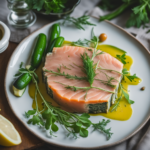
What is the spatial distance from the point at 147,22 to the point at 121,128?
6.36ft

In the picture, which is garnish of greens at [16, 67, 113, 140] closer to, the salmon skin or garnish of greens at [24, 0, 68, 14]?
the salmon skin

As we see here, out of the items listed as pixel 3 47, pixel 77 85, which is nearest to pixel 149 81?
pixel 77 85

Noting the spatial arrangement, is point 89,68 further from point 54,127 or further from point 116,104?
point 54,127

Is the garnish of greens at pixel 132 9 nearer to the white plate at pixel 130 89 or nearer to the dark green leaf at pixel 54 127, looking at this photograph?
the white plate at pixel 130 89

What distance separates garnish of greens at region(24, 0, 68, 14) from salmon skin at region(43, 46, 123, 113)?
29.1 inches

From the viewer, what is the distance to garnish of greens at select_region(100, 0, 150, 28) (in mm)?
3619

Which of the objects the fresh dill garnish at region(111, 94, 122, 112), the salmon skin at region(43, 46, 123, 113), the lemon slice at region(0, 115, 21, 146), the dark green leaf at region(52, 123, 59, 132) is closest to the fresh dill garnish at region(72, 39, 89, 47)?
the salmon skin at region(43, 46, 123, 113)

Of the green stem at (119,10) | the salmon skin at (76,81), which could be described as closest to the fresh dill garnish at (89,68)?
the salmon skin at (76,81)

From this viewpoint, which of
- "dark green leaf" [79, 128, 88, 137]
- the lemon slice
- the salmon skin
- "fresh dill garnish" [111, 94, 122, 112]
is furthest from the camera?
"fresh dill garnish" [111, 94, 122, 112]

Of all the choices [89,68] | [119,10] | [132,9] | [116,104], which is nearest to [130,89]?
[116,104]

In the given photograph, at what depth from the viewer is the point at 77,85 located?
9.14 feet

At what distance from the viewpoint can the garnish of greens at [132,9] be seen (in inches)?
142

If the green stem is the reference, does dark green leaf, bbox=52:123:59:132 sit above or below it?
below

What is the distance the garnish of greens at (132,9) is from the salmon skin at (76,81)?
0.99 m
